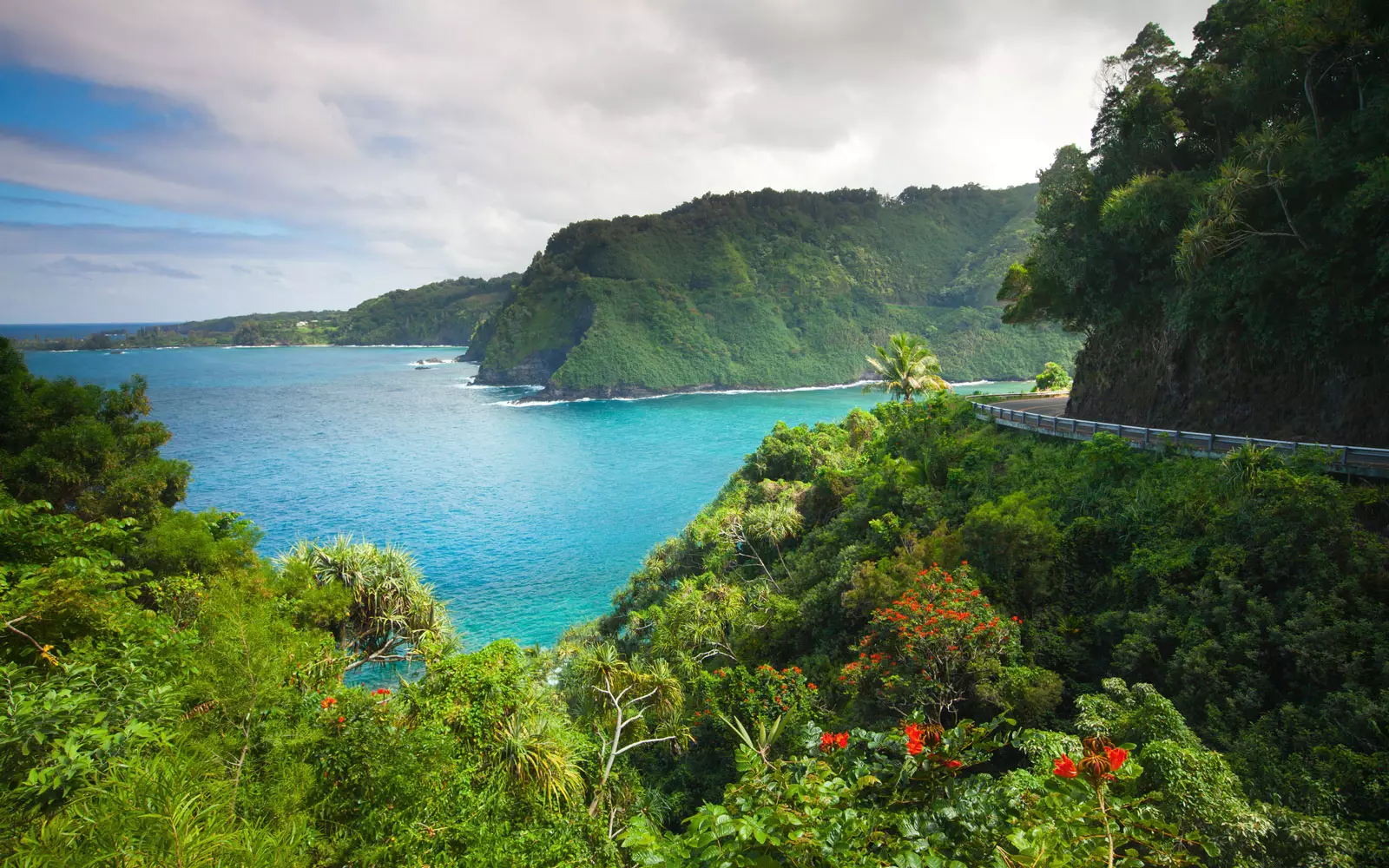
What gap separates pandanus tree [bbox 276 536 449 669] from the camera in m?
15.7

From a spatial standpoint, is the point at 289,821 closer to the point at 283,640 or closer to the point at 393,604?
the point at 283,640

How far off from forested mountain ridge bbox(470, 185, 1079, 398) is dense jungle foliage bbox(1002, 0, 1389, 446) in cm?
9602

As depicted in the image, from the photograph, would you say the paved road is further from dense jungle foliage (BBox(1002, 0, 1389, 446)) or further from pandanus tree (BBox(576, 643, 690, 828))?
pandanus tree (BBox(576, 643, 690, 828))

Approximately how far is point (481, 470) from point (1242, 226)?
54.2 metres

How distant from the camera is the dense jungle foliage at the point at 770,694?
409 cm

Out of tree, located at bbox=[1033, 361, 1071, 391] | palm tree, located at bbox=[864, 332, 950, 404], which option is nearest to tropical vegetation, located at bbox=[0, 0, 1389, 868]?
palm tree, located at bbox=[864, 332, 950, 404]

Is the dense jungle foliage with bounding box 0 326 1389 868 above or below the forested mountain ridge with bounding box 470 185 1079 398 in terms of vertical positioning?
below

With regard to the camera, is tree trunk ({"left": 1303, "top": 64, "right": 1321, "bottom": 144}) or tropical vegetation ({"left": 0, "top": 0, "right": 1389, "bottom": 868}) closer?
tropical vegetation ({"left": 0, "top": 0, "right": 1389, "bottom": 868})

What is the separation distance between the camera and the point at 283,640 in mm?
9453

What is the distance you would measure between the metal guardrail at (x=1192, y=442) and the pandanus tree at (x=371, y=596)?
1791cm

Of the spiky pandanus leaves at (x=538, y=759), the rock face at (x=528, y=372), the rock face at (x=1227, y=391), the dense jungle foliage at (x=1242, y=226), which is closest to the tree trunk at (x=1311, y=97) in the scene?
the dense jungle foliage at (x=1242, y=226)

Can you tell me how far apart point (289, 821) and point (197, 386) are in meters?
139

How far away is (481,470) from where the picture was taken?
57375mm

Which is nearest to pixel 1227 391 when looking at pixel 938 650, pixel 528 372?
pixel 938 650
